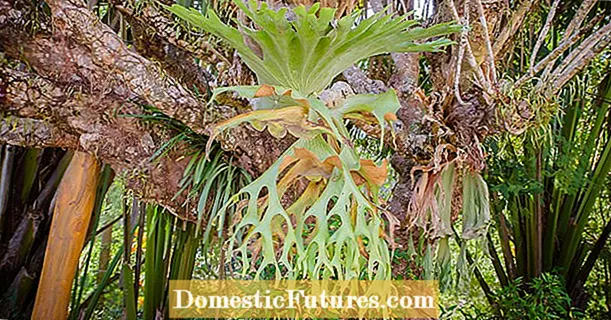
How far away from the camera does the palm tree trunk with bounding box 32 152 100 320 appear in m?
1.27

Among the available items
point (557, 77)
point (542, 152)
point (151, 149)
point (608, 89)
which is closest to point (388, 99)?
point (557, 77)

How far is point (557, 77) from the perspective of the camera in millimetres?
957

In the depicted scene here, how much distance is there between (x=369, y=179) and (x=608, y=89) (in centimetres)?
158

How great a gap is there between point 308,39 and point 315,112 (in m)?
0.09

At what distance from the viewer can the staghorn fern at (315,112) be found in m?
0.61

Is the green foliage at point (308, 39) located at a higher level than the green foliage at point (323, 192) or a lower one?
higher

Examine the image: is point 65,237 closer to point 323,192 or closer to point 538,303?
point 323,192

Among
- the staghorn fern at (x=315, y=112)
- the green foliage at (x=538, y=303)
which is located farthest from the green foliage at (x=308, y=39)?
the green foliage at (x=538, y=303)

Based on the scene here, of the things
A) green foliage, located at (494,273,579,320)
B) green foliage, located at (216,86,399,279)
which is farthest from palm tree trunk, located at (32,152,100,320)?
green foliage, located at (494,273,579,320)

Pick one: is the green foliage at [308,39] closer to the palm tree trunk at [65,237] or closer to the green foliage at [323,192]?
the green foliage at [323,192]

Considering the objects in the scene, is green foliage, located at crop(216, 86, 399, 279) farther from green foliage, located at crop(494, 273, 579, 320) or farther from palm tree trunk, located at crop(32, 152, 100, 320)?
green foliage, located at crop(494, 273, 579, 320)

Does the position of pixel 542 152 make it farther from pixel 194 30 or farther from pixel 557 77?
pixel 194 30

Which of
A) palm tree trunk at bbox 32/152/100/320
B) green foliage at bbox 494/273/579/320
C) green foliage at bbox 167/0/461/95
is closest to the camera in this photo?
green foliage at bbox 167/0/461/95

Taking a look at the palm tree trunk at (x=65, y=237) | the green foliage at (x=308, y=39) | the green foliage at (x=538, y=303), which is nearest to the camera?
the green foliage at (x=308, y=39)
